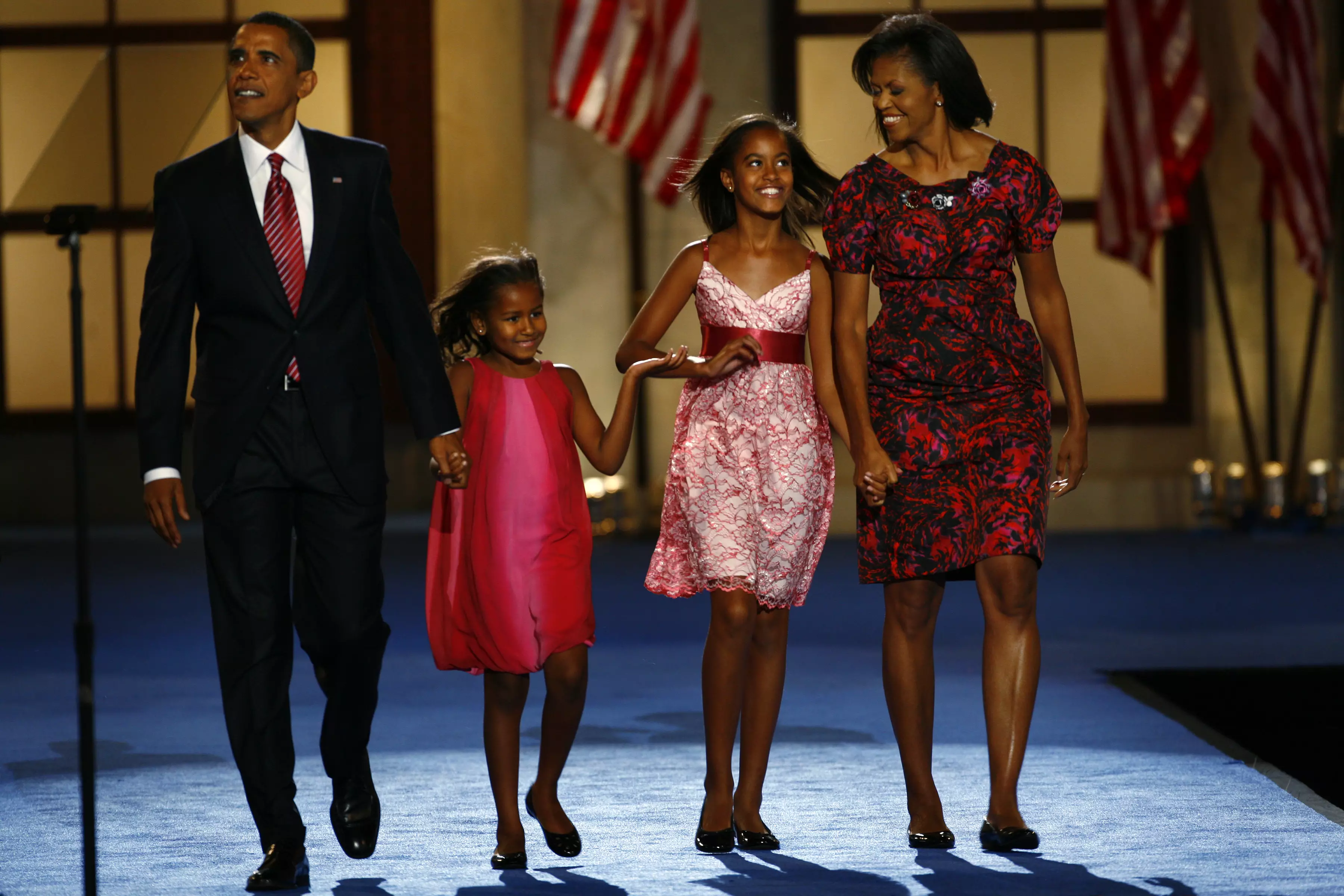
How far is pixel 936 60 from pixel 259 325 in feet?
5.56

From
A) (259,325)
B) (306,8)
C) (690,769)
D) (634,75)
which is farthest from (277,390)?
(306,8)

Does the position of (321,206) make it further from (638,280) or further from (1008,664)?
(638,280)

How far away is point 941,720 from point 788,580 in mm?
1689

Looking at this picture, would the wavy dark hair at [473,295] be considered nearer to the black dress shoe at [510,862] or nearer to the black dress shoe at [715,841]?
the black dress shoe at [510,862]

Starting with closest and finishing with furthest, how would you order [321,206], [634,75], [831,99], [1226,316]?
[321,206] → [634,75] → [1226,316] → [831,99]

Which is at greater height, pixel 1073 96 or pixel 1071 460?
pixel 1073 96

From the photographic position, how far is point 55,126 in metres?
13.8

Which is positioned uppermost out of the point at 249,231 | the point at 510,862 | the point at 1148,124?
the point at 1148,124

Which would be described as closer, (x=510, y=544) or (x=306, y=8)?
(x=510, y=544)

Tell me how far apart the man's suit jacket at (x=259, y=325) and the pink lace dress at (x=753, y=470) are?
0.75 m

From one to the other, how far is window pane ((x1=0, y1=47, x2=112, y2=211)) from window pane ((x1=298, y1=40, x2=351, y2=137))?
1447 millimetres

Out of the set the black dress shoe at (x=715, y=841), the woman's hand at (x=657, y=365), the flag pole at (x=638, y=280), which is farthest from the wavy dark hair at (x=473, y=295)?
the flag pole at (x=638, y=280)

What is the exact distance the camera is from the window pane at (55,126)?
13805mm

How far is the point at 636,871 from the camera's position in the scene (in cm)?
431
